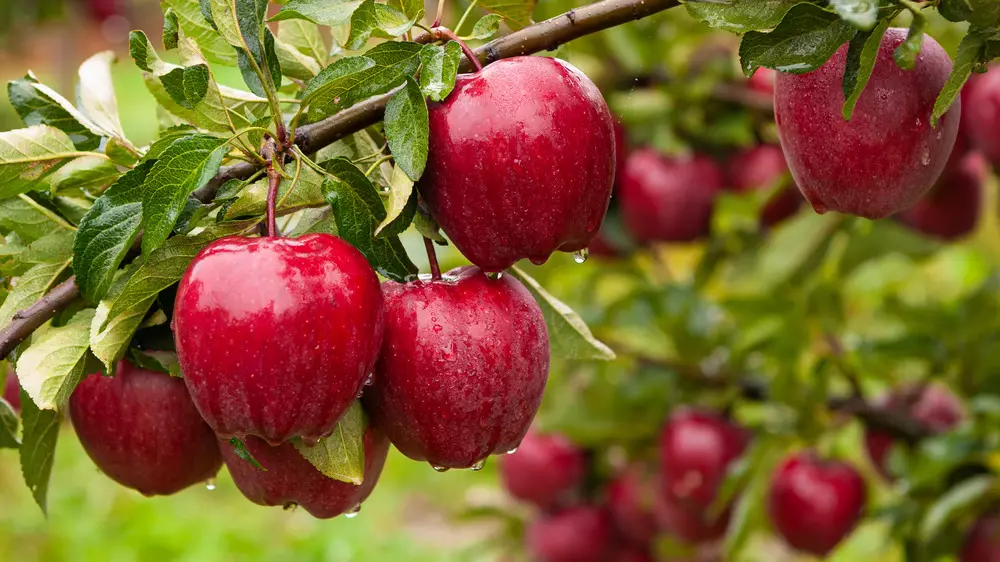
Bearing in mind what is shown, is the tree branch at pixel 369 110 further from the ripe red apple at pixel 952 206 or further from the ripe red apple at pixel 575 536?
the ripe red apple at pixel 575 536

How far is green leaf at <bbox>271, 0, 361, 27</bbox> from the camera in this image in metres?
0.63

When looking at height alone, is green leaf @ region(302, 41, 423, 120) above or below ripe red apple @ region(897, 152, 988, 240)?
above

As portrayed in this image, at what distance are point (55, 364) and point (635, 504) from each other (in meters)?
1.16

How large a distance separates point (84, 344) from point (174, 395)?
103 mm

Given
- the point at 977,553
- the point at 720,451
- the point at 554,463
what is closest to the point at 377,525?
the point at 554,463

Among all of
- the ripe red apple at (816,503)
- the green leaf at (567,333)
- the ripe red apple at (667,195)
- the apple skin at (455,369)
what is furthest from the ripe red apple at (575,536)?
the apple skin at (455,369)

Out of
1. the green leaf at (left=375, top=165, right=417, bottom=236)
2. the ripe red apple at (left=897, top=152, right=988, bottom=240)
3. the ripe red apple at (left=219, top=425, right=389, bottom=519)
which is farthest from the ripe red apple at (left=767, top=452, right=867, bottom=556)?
the green leaf at (left=375, top=165, right=417, bottom=236)

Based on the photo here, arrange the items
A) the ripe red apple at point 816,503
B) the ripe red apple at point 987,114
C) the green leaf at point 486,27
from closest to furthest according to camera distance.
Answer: the green leaf at point 486,27
the ripe red apple at point 987,114
the ripe red apple at point 816,503

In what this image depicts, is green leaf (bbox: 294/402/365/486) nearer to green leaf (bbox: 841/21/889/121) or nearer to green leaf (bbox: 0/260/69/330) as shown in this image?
green leaf (bbox: 0/260/69/330)

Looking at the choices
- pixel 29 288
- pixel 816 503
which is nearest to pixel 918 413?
pixel 816 503

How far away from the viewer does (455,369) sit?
0.66m

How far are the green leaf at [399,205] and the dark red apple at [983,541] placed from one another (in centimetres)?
95

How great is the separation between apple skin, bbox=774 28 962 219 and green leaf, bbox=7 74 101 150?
0.48 m

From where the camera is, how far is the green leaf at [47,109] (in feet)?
2.42
